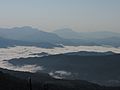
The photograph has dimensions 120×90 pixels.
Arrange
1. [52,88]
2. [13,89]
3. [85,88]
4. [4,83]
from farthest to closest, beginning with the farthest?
[85,88], [52,88], [4,83], [13,89]

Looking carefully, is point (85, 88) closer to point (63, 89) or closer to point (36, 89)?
point (63, 89)

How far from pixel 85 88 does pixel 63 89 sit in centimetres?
3320

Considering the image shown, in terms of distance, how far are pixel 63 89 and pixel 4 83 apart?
42369 millimetres

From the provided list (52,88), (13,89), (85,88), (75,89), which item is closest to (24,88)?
(13,89)

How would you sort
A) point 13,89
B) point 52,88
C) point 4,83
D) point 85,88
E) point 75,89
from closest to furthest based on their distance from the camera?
point 13,89
point 4,83
point 52,88
point 75,89
point 85,88

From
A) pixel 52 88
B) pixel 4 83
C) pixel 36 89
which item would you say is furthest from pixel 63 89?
pixel 4 83

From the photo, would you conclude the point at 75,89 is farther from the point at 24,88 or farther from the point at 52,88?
the point at 24,88

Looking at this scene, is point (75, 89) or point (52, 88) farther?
point (75, 89)

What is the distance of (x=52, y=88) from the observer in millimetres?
156875

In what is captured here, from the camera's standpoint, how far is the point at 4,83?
128 metres

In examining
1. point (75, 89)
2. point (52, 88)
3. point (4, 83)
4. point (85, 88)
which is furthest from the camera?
point (85, 88)

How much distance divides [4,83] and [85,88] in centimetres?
7534

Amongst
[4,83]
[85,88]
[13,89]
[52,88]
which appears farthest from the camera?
[85,88]

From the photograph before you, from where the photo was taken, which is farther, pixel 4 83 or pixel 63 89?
pixel 63 89
